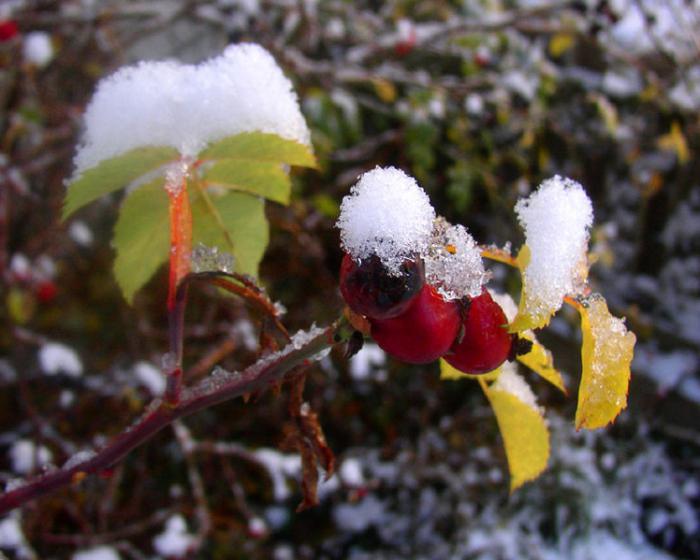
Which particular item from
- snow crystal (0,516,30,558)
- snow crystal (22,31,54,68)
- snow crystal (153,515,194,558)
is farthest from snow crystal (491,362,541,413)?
snow crystal (22,31,54,68)

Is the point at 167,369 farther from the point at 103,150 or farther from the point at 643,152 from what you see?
the point at 643,152

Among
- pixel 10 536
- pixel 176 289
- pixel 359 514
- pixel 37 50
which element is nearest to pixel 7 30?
pixel 37 50

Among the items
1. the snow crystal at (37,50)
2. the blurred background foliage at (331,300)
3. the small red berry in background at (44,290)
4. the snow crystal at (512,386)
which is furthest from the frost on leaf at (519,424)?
the small red berry in background at (44,290)

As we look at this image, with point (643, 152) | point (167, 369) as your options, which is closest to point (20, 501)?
point (167, 369)

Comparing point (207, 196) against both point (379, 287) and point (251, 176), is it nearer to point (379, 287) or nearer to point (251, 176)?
point (251, 176)

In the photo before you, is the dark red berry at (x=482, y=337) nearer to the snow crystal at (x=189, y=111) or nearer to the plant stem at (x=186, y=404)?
the plant stem at (x=186, y=404)

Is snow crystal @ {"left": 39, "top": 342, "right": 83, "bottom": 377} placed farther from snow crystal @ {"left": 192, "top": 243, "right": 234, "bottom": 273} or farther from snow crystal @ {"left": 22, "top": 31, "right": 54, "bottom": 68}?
snow crystal @ {"left": 192, "top": 243, "right": 234, "bottom": 273}

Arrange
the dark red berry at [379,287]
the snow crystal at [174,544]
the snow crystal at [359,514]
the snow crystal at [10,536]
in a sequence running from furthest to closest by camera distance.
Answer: the snow crystal at [359,514] → the snow crystal at [174,544] → the snow crystal at [10,536] → the dark red berry at [379,287]
